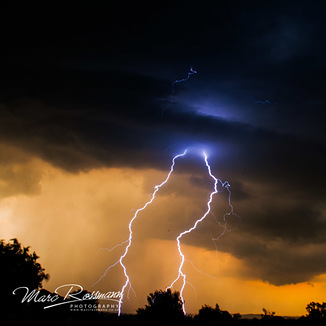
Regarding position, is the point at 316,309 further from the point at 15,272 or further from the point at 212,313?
the point at 15,272

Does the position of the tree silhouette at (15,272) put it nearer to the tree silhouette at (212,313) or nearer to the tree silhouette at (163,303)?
the tree silhouette at (163,303)

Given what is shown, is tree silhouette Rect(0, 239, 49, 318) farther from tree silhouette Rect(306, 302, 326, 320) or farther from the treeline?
tree silhouette Rect(306, 302, 326, 320)

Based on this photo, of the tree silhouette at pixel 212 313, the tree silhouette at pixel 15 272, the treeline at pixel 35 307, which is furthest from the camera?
the tree silhouette at pixel 212 313

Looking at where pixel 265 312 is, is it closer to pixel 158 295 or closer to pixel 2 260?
pixel 158 295

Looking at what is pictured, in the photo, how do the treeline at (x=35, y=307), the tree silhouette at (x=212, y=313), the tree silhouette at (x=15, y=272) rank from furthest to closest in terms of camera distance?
the tree silhouette at (x=212, y=313) < the tree silhouette at (x=15, y=272) < the treeline at (x=35, y=307)

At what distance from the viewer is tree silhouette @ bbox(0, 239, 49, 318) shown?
2412cm

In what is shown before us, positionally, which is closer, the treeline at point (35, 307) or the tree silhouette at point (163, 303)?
the treeline at point (35, 307)

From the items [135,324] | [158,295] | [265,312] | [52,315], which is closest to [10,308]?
[52,315]

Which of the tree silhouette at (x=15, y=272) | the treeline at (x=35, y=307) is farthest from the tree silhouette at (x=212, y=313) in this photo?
the tree silhouette at (x=15, y=272)

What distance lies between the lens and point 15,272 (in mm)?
27594

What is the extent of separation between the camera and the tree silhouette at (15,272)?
24125mm

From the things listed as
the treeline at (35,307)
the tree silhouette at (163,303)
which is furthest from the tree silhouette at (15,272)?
the tree silhouette at (163,303)

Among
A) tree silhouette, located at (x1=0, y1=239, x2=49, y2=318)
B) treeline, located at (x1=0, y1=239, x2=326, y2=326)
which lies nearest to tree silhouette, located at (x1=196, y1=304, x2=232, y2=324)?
treeline, located at (x1=0, y1=239, x2=326, y2=326)

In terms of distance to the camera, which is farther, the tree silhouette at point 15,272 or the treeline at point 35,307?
the tree silhouette at point 15,272
